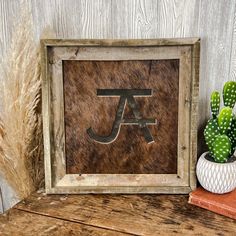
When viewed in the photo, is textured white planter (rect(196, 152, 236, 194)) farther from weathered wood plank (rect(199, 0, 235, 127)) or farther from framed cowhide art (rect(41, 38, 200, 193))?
weathered wood plank (rect(199, 0, 235, 127))

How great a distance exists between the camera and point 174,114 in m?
1.15

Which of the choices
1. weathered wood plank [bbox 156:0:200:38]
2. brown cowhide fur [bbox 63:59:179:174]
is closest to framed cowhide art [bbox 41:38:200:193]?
brown cowhide fur [bbox 63:59:179:174]

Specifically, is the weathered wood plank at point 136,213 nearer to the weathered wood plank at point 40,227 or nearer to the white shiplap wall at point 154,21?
the weathered wood plank at point 40,227

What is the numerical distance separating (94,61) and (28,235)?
0.56 metres

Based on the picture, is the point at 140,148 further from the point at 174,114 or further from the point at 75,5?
the point at 75,5

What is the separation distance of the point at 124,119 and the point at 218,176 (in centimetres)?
35

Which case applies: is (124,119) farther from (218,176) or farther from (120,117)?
(218,176)

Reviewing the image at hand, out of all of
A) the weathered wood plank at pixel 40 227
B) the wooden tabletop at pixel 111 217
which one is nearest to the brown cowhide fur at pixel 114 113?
the wooden tabletop at pixel 111 217

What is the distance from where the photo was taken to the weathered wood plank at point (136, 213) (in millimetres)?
971

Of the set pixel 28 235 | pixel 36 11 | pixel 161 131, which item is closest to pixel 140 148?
pixel 161 131

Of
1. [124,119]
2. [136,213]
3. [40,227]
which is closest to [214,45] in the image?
[124,119]

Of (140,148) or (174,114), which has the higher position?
(174,114)

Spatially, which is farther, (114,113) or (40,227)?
(114,113)

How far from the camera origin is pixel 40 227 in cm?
98
